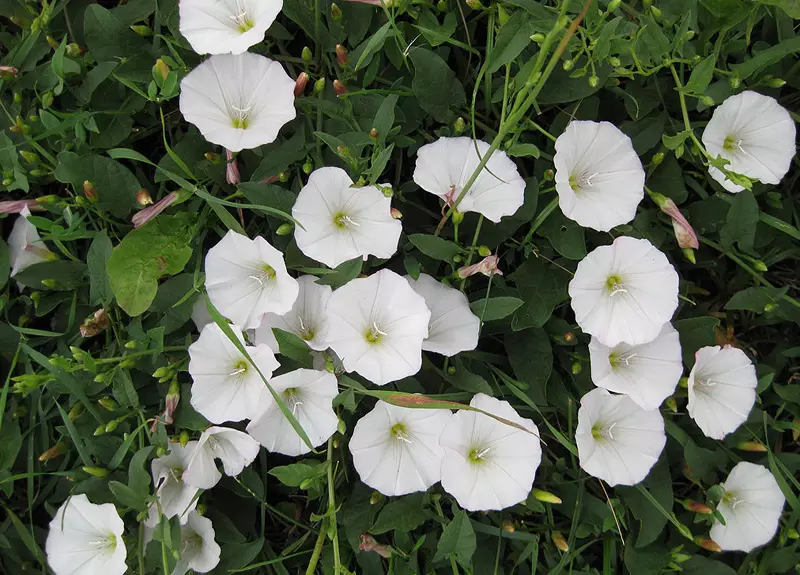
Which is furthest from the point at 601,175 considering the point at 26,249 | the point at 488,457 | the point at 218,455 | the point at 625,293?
the point at 26,249

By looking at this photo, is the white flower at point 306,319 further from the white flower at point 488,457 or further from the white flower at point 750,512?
the white flower at point 750,512

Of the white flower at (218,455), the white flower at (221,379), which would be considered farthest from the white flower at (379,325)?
the white flower at (218,455)

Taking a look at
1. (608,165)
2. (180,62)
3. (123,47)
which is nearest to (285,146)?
(180,62)

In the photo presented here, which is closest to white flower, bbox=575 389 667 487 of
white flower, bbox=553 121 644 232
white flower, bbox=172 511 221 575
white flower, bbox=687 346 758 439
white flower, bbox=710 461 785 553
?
white flower, bbox=687 346 758 439

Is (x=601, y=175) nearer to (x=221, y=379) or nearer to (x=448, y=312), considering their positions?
(x=448, y=312)

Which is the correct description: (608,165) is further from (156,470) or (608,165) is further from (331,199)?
(156,470)

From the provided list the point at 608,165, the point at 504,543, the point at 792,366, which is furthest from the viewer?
the point at 792,366

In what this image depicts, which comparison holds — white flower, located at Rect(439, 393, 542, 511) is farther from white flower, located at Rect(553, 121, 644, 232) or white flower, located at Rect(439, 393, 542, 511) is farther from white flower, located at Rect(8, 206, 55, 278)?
white flower, located at Rect(8, 206, 55, 278)
